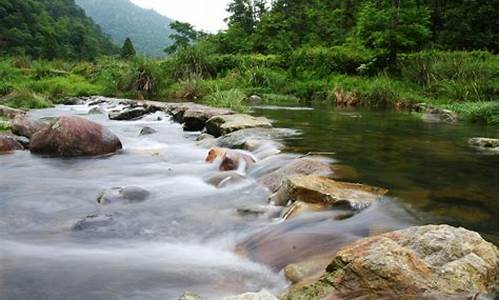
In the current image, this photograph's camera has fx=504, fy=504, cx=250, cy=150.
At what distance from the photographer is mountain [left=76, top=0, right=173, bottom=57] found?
128125 millimetres

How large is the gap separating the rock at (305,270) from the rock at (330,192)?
1.14 m

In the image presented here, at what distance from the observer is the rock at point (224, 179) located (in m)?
6.21

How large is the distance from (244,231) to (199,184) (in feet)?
6.20

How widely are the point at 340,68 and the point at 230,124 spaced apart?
57.5 feet

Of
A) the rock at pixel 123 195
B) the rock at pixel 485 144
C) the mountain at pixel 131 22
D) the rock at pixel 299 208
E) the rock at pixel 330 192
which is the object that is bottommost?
the rock at pixel 123 195

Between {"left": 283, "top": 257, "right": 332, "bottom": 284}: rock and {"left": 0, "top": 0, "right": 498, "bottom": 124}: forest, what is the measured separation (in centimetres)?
959

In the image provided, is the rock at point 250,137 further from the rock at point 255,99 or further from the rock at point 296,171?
the rock at point 255,99

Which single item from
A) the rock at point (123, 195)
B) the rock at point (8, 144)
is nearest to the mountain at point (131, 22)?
the rock at point (8, 144)

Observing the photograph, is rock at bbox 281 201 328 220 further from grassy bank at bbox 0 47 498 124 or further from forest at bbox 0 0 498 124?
grassy bank at bbox 0 47 498 124

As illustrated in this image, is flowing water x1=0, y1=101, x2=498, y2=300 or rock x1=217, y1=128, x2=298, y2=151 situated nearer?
flowing water x1=0, y1=101, x2=498, y2=300

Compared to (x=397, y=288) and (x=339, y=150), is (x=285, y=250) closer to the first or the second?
(x=397, y=288)

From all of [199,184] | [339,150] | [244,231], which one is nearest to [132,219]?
[244,231]

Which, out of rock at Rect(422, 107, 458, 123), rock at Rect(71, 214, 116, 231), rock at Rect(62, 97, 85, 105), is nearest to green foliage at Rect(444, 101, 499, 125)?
rock at Rect(422, 107, 458, 123)

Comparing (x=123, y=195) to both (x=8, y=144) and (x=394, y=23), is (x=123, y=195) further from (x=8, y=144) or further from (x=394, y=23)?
(x=394, y=23)
